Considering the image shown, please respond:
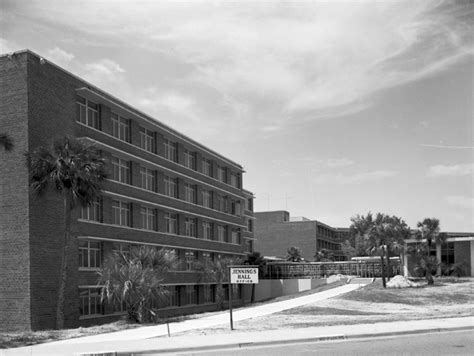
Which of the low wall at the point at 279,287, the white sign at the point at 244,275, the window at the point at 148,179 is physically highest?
the window at the point at 148,179

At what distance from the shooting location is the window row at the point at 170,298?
41594 mm

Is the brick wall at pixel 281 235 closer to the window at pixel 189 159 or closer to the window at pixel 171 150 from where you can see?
the window at pixel 189 159

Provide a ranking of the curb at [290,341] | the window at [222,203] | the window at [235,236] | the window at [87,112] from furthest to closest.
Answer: the window at [235,236] → the window at [222,203] → the window at [87,112] → the curb at [290,341]

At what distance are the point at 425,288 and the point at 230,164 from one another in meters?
26.9

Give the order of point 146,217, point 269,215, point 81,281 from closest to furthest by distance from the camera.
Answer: point 81,281
point 146,217
point 269,215

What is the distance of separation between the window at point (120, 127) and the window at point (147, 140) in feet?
8.51

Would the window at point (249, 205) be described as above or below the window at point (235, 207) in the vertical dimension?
above

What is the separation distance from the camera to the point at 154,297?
3284 cm

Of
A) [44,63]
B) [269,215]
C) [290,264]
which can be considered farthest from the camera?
[269,215]

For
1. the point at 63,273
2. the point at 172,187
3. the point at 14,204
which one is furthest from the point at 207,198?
the point at 63,273

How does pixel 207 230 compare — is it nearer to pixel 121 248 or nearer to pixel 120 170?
pixel 121 248

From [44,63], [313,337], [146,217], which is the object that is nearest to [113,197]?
[146,217]

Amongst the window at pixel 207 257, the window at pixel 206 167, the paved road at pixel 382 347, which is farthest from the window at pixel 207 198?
the paved road at pixel 382 347

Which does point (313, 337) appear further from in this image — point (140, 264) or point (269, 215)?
point (269, 215)
